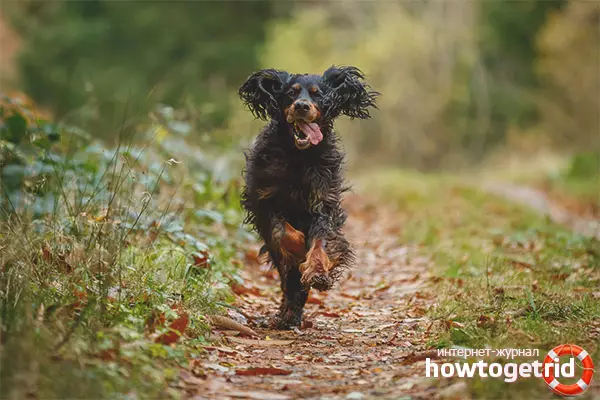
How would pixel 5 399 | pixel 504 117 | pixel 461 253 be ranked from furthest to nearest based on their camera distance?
pixel 504 117, pixel 461 253, pixel 5 399

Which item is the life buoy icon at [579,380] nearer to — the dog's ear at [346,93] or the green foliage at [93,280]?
the green foliage at [93,280]

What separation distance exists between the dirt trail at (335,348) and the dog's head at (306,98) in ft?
4.32

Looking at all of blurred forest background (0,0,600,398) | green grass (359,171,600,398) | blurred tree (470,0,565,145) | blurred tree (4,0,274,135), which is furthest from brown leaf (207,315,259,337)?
blurred tree (470,0,565,145)

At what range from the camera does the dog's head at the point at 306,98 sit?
5.22 metres

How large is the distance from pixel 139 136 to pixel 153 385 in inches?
235

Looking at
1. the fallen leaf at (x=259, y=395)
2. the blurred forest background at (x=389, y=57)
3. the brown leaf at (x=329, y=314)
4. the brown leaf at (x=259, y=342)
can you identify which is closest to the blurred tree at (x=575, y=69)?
the blurred forest background at (x=389, y=57)

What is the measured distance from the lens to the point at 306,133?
207 inches

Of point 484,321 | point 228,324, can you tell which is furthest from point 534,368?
point 228,324

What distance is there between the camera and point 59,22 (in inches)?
1123

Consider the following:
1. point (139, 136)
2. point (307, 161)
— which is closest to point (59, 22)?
point (139, 136)

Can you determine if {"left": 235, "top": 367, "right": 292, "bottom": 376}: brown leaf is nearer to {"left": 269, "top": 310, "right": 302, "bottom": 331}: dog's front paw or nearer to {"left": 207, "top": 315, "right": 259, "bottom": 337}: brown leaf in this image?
{"left": 207, "top": 315, "right": 259, "bottom": 337}: brown leaf

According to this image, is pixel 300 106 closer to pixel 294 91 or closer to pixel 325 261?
pixel 294 91

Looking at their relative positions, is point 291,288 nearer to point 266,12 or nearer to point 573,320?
point 573,320

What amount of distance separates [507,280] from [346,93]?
6.02 feet
